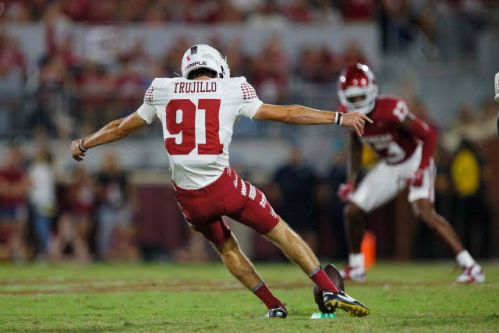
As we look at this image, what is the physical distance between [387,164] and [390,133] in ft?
1.77

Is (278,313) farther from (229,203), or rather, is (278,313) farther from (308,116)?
(308,116)

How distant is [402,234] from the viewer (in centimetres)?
1698

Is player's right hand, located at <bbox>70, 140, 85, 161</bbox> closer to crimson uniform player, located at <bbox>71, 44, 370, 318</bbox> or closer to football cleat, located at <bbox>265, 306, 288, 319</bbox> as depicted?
crimson uniform player, located at <bbox>71, 44, 370, 318</bbox>

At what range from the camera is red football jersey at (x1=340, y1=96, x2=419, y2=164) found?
435 inches

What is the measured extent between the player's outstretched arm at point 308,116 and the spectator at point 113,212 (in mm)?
8832

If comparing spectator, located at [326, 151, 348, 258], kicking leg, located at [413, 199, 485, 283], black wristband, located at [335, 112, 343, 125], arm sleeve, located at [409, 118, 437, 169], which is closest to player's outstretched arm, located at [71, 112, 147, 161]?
black wristband, located at [335, 112, 343, 125]

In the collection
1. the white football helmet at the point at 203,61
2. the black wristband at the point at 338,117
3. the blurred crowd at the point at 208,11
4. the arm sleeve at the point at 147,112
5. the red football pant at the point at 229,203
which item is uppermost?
the blurred crowd at the point at 208,11

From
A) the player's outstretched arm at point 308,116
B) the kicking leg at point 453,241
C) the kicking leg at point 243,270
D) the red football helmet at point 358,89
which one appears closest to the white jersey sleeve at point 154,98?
the player's outstretched arm at point 308,116

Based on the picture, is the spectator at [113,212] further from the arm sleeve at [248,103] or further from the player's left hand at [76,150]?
the arm sleeve at [248,103]

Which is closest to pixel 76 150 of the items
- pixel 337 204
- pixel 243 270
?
pixel 243 270

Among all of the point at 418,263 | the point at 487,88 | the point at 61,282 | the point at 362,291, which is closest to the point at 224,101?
the point at 362,291

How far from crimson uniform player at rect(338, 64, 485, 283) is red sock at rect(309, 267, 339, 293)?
3572mm

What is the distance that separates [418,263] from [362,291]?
238 inches

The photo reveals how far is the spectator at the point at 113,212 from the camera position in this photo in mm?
16359
